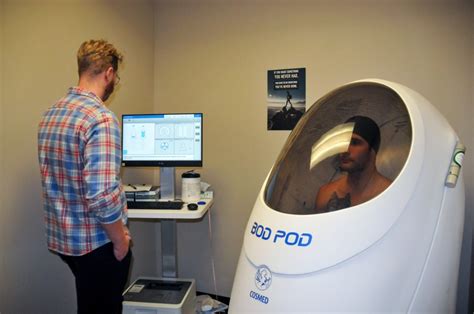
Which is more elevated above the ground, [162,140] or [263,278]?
[162,140]

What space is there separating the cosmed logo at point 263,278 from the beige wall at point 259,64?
4.14ft

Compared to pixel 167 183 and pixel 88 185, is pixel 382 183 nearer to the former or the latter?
pixel 88 185

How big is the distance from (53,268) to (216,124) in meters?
1.35

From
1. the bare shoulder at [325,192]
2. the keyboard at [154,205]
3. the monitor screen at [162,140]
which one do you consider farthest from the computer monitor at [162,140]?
the bare shoulder at [325,192]

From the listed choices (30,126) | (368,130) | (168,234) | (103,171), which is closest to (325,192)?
(368,130)

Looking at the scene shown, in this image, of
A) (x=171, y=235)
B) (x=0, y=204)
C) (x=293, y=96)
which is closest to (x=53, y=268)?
(x=0, y=204)

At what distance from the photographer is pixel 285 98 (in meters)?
2.26

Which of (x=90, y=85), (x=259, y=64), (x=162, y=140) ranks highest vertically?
(x=259, y=64)

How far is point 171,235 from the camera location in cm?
202

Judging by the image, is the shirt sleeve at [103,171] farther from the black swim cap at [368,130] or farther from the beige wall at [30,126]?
the black swim cap at [368,130]

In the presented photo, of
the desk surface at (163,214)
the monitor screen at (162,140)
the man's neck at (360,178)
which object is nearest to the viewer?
the man's neck at (360,178)

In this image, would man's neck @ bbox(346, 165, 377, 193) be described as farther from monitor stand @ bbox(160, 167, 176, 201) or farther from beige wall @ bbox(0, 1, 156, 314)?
beige wall @ bbox(0, 1, 156, 314)

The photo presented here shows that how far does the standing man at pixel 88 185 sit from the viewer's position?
45.7 inches

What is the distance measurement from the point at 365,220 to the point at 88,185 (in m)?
0.93
